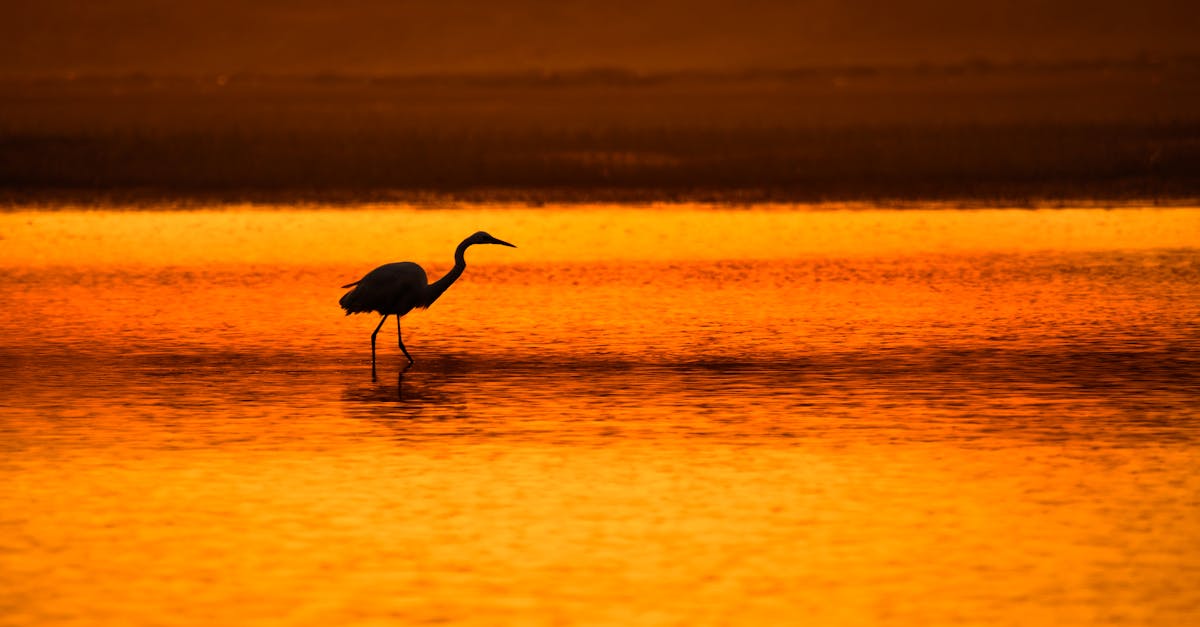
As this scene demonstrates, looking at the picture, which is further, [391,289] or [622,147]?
[622,147]

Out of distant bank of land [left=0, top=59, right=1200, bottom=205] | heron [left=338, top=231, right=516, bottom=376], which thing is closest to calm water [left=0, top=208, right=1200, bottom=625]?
heron [left=338, top=231, right=516, bottom=376]

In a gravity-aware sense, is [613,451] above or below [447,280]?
below

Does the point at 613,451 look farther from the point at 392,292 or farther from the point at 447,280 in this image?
the point at 447,280

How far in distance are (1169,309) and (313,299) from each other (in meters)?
7.94

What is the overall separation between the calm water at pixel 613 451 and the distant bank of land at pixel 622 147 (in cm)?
1619

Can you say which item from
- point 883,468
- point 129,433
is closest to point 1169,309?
point 883,468

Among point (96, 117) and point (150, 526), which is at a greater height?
point (96, 117)

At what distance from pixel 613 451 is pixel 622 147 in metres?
43.5

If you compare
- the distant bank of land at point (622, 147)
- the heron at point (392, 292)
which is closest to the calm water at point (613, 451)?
the heron at point (392, 292)

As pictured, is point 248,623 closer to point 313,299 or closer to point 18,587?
point 18,587

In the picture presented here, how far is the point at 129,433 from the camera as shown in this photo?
40.4ft

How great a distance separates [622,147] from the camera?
5481cm

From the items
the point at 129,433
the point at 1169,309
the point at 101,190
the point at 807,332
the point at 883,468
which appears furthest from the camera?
the point at 101,190

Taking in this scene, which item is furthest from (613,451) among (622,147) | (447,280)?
(622,147)
